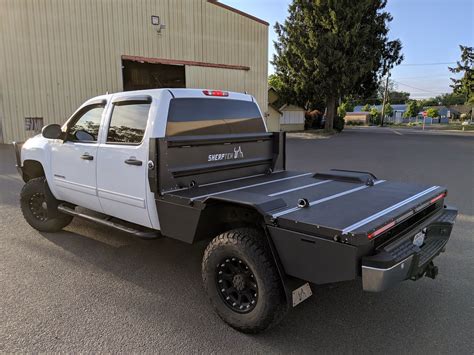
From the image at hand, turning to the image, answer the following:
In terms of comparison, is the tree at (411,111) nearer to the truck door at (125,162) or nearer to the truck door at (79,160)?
the truck door at (79,160)

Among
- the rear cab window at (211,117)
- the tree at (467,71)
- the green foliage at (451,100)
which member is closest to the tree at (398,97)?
the green foliage at (451,100)

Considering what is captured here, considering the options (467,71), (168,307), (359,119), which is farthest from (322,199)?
(359,119)

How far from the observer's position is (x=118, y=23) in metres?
17.1

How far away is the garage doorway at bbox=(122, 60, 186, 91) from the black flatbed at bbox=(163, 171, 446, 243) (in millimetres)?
16640

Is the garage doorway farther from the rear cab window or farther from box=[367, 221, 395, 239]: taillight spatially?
box=[367, 221, 395, 239]: taillight

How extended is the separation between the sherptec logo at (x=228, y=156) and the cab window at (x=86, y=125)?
56.9 inches

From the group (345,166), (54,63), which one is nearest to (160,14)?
(54,63)

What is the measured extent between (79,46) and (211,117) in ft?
47.3

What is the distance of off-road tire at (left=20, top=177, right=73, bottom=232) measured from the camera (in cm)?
539

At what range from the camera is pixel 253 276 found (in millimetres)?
3027

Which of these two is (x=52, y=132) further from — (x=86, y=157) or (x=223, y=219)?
(x=223, y=219)

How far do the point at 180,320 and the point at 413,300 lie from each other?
2.19m

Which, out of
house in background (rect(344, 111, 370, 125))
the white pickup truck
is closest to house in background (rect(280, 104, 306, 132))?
the white pickup truck

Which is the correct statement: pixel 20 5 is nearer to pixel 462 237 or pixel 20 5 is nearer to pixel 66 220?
pixel 66 220
